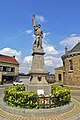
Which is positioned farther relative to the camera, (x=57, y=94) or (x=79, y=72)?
(x=79, y=72)

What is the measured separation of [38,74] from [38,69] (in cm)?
47

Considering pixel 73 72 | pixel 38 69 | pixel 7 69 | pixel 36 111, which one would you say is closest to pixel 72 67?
pixel 73 72

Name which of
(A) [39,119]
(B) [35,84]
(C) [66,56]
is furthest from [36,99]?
(C) [66,56]

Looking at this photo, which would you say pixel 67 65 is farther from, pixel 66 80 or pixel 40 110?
pixel 40 110

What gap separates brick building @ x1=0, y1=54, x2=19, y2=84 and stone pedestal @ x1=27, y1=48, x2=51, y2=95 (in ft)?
89.4

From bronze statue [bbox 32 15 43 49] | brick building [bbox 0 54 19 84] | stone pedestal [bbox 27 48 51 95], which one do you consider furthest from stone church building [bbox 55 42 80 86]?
brick building [bbox 0 54 19 84]

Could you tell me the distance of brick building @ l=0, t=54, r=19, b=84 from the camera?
1518 inches

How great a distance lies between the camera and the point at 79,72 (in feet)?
88.4

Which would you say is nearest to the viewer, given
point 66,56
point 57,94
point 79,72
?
point 57,94

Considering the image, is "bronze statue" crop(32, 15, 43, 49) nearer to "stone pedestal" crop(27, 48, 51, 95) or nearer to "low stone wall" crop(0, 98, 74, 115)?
"stone pedestal" crop(27, 48, 51, 95)

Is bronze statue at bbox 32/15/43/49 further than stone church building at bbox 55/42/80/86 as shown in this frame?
No

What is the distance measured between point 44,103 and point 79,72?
779 inches

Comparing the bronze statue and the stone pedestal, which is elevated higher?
the bronze statue

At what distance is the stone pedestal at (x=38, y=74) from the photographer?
458 inches
